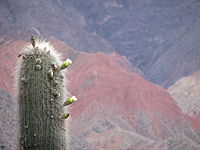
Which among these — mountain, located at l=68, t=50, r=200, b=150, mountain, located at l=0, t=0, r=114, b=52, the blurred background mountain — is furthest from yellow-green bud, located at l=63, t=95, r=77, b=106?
mountain, located at l=0, t=0, r=114, b=52

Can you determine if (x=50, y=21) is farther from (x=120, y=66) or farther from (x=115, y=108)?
(x=115, y=108)

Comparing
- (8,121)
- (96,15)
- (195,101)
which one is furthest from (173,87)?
(8,121)

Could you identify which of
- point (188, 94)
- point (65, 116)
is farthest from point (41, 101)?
point (188, 94)

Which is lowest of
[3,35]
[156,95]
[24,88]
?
[24,88]

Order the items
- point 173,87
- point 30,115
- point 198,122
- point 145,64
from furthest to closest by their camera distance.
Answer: point 145,64, point 173,87, point 198,122, point 30,115

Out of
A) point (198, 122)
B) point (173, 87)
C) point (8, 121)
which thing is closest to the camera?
point (8, 121)

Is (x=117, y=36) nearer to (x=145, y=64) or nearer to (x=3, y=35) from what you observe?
(x=145, y=64)

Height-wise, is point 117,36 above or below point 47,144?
above

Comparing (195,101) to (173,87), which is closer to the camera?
(195,101)
